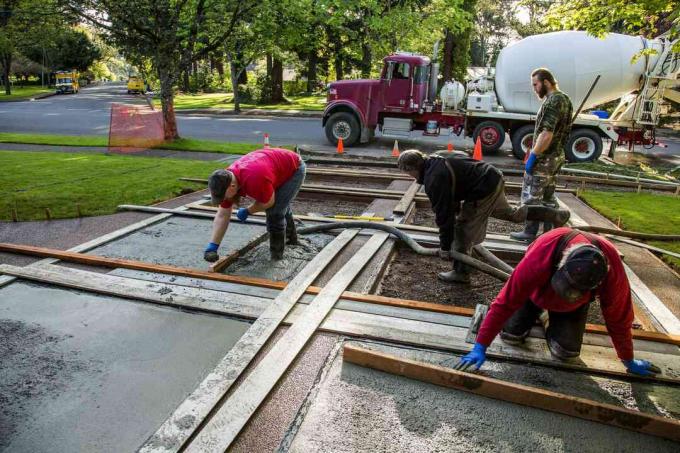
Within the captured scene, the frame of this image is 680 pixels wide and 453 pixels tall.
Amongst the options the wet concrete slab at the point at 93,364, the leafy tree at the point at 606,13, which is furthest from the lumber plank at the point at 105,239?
the leafy tree at the point at 606,13

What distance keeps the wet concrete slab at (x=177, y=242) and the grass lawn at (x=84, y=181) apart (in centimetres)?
135

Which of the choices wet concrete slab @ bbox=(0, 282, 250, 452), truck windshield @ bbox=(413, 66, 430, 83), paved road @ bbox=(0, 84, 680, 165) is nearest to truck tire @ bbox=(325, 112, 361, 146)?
paved road @ bbox=(0, 84, 680, 165)

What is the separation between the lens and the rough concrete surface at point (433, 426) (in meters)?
2.54

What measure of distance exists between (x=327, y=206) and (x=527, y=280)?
539 cm

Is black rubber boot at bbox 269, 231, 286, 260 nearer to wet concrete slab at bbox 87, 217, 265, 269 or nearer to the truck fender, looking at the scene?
wet concrete slab at bbox 87, 217, 265, 269

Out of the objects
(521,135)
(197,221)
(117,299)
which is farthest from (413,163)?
(521,135)

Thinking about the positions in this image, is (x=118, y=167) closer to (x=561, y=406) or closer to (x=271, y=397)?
(x=271, y=397)

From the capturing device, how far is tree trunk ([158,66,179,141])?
505 inches

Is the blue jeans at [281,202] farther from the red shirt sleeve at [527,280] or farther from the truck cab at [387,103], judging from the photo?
the truck cab at [387,103]

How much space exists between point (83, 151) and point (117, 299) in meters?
10.2

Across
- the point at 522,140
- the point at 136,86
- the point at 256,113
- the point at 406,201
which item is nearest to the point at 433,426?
the point at 406,201

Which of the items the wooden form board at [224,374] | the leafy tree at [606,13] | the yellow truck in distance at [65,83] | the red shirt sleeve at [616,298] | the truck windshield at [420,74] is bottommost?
the wooden form board at [224,374]

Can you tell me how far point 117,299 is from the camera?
4137mm

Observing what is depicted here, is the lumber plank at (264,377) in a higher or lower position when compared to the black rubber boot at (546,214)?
lower
